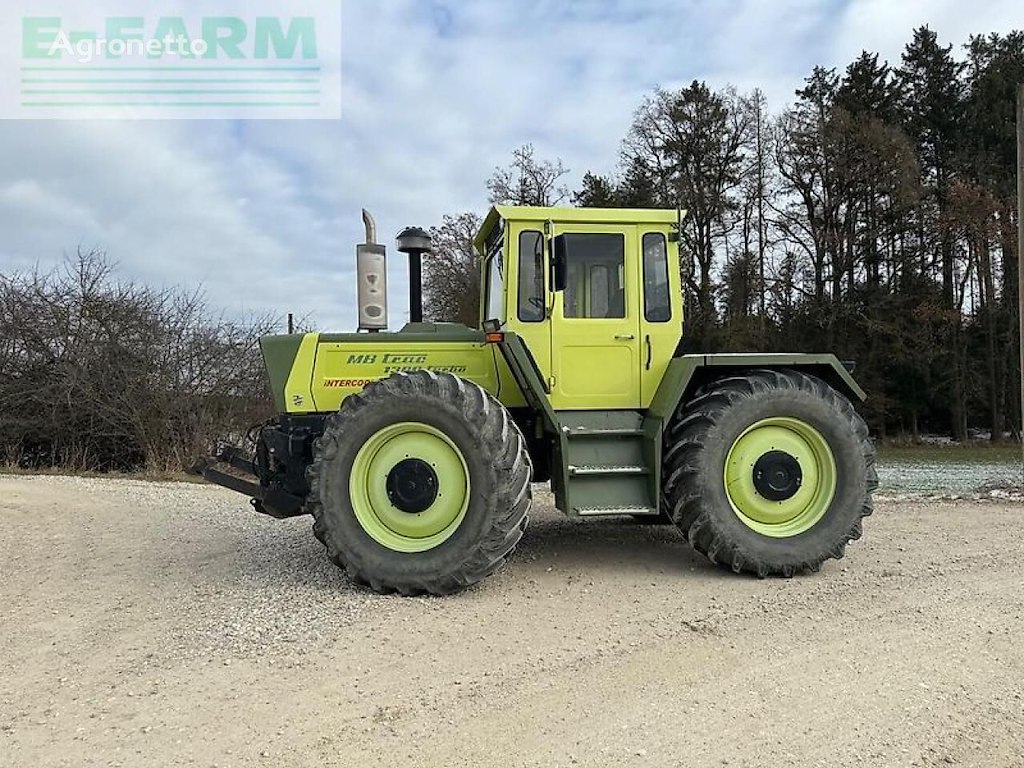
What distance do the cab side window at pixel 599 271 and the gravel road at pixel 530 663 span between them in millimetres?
1873

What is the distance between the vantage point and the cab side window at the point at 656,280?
5691 millimetres

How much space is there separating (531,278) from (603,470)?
4.70ft

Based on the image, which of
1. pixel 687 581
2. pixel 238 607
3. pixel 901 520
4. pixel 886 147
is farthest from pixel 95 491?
pixel 886 147

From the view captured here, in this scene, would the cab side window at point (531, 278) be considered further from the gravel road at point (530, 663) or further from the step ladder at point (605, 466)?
the gravel road at point (530, 663)

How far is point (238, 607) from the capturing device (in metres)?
4.71

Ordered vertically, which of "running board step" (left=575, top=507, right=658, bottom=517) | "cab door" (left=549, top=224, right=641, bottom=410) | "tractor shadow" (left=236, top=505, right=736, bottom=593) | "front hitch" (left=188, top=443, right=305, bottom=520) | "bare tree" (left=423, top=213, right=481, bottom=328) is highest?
"bare tree" (left=423, top=213, right=481, bottom=328)

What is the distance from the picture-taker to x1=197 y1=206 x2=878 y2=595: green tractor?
16.5ft

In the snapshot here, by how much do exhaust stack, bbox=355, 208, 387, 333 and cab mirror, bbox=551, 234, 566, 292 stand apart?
127cm

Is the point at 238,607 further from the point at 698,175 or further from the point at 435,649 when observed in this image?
the point at 698,175

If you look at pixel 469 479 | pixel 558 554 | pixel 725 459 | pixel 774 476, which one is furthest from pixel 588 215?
pixel 558 554

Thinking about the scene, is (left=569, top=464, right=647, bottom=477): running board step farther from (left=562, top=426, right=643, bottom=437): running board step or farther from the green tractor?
(left=562, top=426, right=643, bottom=437): running board step

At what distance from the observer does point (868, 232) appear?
1037 inches

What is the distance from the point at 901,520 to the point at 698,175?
823 inches

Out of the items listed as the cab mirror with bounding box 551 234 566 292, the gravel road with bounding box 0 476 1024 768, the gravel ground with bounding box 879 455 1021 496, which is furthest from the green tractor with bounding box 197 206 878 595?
the gravel ground with bounding box 879 455 1021 496
